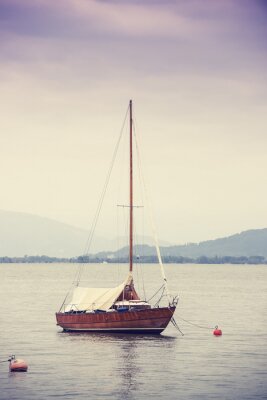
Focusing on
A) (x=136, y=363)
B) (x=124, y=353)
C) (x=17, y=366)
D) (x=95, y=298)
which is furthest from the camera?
(x=95, y=298)

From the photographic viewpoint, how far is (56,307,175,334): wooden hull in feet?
268

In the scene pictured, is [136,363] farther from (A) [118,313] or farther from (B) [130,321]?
(A) [118,313]

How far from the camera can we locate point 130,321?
81.8 meters

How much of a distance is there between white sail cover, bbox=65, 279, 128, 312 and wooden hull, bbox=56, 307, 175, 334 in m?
1.15

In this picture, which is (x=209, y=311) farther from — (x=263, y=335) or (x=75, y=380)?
(x=75, y=380)

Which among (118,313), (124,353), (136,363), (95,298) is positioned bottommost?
(136,363)

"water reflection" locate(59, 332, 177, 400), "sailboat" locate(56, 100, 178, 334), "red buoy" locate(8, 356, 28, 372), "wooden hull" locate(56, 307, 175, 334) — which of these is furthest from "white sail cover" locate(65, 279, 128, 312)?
"red buoy" locate(8, 356, 28, 372)

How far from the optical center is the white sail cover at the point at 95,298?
83250 millimetres

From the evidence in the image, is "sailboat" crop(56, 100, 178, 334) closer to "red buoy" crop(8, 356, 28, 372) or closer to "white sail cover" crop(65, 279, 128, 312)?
"white sail cover" crop(65, 279, 128, 312)

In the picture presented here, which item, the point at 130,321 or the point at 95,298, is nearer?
the point at 130,321

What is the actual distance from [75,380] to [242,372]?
12684 mm

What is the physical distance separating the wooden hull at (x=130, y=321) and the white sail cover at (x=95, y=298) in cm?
115

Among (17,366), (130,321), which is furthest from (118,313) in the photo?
(17,366)

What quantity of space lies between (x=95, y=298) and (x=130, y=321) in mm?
4604
